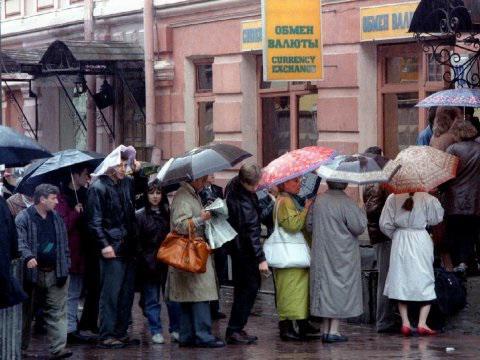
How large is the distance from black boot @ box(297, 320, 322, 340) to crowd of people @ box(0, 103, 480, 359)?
1 centimetres

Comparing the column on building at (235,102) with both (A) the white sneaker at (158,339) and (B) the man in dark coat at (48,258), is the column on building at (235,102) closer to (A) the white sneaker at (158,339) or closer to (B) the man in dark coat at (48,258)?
(A) the white sneaker at (158,339)

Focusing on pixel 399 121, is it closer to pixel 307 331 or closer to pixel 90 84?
pixel 307 331

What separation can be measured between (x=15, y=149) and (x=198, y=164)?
1564 millimetres

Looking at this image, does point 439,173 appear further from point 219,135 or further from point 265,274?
point 219,135

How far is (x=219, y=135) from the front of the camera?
22.7 m

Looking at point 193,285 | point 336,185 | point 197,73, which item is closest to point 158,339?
point 193,285

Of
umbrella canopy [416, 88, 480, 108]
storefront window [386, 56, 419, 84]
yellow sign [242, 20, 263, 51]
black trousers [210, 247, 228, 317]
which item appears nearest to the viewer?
umbrella canopy [416, 88, 480, 108]

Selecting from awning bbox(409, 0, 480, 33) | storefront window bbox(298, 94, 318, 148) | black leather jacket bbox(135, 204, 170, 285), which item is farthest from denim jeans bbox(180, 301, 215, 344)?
storefront window bbox(298, 94, 318, 148)

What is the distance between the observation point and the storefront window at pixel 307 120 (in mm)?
20906

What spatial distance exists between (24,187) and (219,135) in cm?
867

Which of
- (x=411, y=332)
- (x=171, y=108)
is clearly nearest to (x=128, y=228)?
(x=411, y=332)

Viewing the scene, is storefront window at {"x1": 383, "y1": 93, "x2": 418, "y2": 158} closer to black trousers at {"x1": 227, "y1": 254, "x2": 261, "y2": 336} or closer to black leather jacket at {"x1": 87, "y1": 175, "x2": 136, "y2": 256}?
black trousers at {"x1": 227, "y1": 254, "x2": 261, "y2": 336}

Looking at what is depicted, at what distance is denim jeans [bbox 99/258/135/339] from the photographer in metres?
13.4

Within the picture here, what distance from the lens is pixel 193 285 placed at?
13133mm
